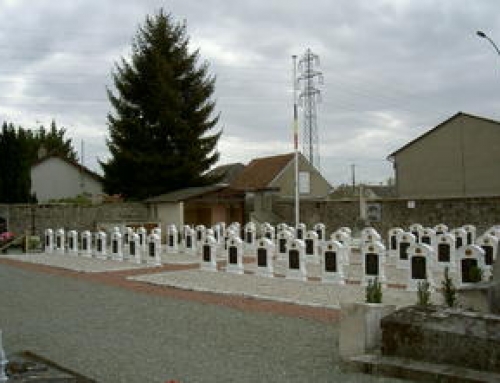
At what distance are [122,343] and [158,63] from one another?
3543cm

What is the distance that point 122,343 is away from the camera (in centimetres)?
884

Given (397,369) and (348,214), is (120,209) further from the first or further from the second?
(397,369)

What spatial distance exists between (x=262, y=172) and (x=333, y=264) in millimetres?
32800

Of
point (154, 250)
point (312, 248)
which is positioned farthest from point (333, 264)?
point (154, 250)

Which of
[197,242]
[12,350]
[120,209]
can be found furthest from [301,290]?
[120,209]

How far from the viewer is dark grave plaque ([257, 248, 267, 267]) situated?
17.2 m

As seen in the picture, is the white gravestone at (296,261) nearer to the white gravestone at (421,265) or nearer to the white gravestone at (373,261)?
the white gravestone at (373,261)

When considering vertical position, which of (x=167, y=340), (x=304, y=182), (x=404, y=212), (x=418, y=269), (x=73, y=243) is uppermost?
(x=304, y=182)

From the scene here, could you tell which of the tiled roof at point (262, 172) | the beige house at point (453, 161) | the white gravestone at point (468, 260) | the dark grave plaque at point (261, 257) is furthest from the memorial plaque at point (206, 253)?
the tiled roof at point (262, 172)

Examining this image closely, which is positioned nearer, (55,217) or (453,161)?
(55,217)

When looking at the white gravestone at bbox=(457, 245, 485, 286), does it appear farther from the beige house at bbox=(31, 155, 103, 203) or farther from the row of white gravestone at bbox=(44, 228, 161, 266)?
the beige house at bbox=(31, 155, 103, 203)

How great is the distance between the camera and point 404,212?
Answer: 2866 centimetres

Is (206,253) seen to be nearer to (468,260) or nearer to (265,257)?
(265,257)

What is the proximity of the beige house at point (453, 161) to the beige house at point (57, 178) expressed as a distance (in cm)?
2177
